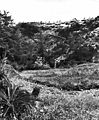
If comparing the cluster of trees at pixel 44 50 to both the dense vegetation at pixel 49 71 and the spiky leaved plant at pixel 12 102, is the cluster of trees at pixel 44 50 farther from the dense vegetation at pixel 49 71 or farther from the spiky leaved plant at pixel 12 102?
the spiky leaved plant at pixel 12 102

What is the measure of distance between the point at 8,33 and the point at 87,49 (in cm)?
1879

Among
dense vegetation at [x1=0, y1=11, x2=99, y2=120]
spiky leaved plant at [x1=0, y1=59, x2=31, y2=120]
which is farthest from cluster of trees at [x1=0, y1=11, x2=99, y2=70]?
spiky leaved plant at [x1=0, y1=59, x2=31, y2=120]

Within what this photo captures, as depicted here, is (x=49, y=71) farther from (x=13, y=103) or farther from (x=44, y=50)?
(x=44, y=50)

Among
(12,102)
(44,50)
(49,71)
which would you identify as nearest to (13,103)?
(12,102)

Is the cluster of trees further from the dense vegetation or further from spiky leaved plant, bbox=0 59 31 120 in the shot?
spiky leaved plant, bbox=0 59 31 120

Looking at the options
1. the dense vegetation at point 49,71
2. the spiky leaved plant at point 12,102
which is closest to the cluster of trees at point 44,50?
the dense vegetation at point 49,71

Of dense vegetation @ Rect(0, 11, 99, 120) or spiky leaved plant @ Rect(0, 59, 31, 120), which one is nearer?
spiky leaved plant @ Rect(0, 59, 31, 120)

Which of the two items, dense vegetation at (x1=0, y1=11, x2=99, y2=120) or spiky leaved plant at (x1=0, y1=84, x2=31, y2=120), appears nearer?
spiky leaved plant at (x1=0, y1=84, x2=31, y2=120)

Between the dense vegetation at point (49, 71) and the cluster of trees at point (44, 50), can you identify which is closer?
the dense vegetation at point (49, 71)

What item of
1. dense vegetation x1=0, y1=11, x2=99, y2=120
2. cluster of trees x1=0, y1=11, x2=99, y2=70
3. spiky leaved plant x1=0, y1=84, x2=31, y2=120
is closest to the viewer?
spiky leaved plant x1=0, y1=84, x2=31, y2=120

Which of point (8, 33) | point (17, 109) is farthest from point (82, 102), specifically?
point (8, 33)

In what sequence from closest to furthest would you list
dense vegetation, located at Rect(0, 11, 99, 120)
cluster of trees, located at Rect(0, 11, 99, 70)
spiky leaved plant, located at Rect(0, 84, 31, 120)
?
spiky leaved plant, located at Rect(0, 84, 31, 120) < dense vegetation, located at Rect(0, 11, 99, 120) < cluster of trees, located at Rect(0, 11, 99, 70)

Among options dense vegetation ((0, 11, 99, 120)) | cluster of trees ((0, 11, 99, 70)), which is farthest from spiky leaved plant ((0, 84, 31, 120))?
cluster of trees ((0, 11, 99, 70))

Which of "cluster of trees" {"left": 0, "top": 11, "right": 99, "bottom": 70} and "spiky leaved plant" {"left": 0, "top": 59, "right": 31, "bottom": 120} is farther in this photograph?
"cluster of trees" {"left": 0, "top": 11, "right": 99, "bottom": 70}
